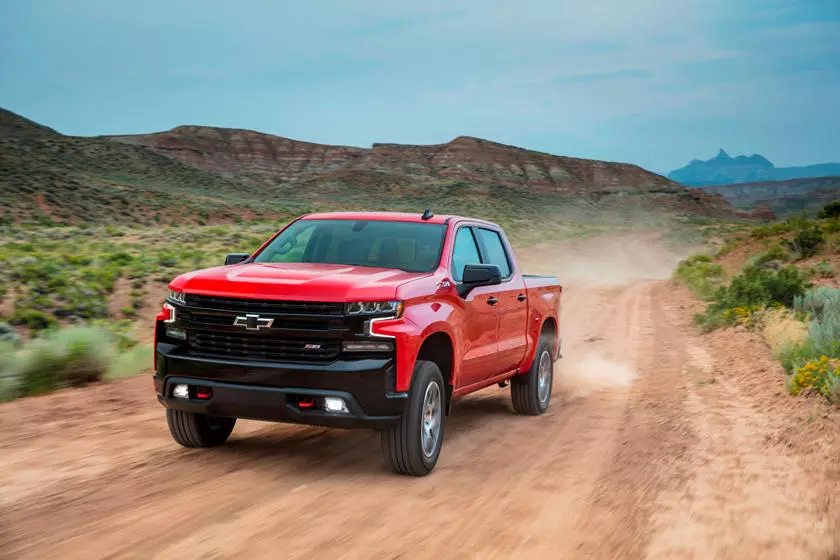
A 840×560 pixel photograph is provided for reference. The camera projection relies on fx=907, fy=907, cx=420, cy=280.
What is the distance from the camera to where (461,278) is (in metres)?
7.09

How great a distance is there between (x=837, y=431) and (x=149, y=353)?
856cm

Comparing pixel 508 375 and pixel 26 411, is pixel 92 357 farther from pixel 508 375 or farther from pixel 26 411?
pixel 508 375

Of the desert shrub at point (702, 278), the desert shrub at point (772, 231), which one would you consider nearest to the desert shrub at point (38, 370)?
the desert shrub at point (702, 278)

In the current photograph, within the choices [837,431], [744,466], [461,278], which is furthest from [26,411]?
[837,431]

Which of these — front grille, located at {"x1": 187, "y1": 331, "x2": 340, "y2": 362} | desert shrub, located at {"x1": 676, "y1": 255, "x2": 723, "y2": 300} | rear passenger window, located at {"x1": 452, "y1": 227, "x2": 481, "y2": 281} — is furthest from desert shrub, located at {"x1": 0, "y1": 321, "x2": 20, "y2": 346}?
desert shrub, located at {"x1": 676, "y1": 255, "x2": 723, "y2": 300}

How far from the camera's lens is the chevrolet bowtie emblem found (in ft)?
19.2

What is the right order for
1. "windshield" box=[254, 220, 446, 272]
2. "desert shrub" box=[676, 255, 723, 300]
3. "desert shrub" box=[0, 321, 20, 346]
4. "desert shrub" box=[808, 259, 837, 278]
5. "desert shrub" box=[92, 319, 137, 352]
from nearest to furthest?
1. "windshield" box=[254, 220, 446, 272]
2. "desert shrub" box=[0, 321, 20, 346]
3. "desert shrub" box=[92, 319, 137, 352]
4. "desert shrub" box=[808, 259, 837, 278]
5. "desert shrub" box=[676, 255, 723, 300]

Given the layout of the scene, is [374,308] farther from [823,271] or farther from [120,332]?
[823,271]

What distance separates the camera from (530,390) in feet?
29.4

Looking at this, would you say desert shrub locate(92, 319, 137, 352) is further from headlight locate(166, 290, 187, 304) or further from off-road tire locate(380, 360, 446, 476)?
off-road tire locate(380, 360, 446, 476)

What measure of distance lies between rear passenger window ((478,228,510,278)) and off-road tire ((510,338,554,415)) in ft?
3.60

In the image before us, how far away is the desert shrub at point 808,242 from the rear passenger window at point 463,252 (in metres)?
21.3

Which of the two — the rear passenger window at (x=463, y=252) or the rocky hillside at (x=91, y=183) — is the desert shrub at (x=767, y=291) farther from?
the rocky hillside at (x=91, y=183)

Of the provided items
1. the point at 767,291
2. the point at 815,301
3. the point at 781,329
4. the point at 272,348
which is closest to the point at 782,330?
the point at 781,329
